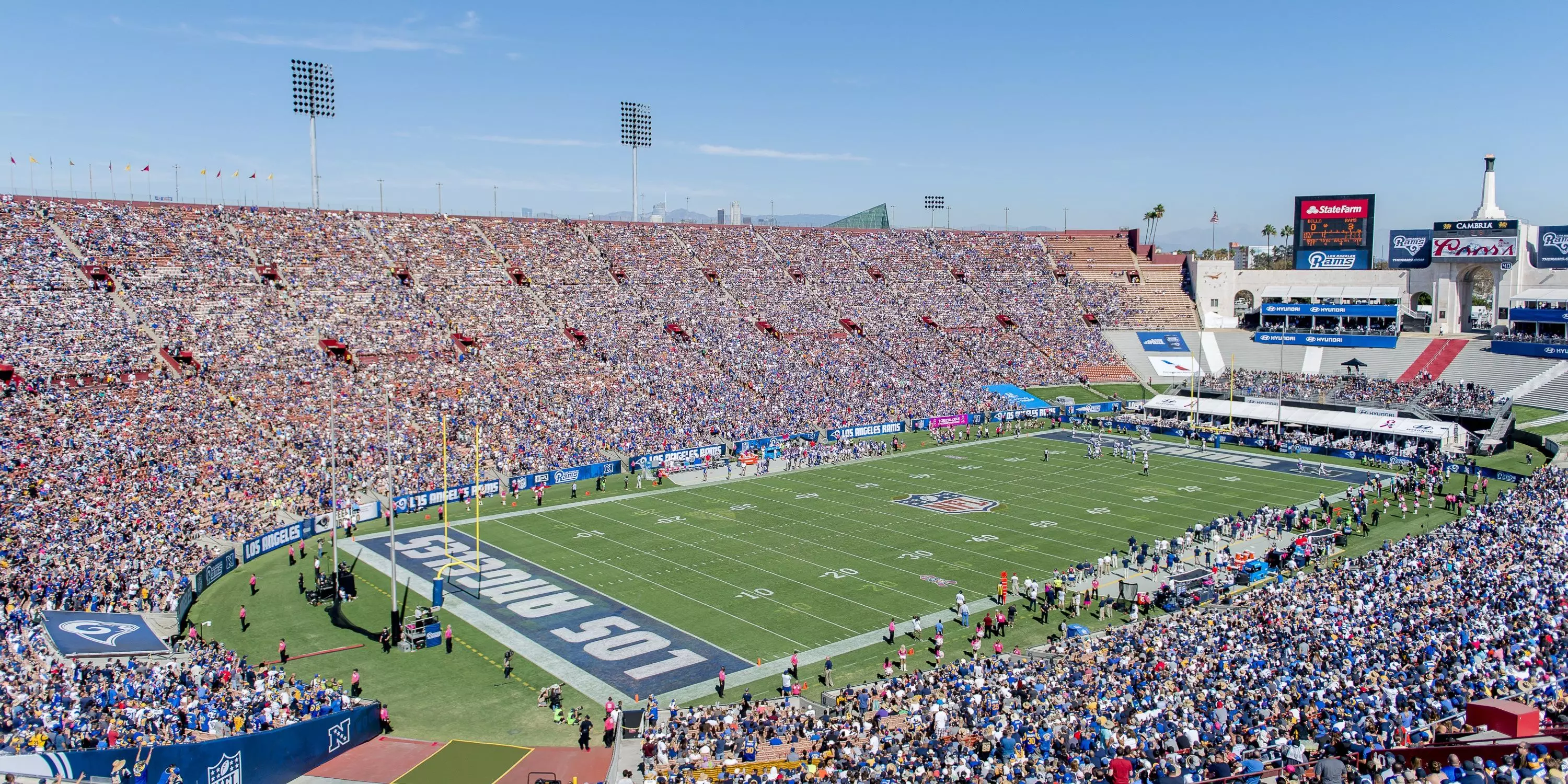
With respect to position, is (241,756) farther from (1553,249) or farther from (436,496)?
(1553,249)

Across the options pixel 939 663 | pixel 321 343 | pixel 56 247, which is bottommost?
pixel 939 663

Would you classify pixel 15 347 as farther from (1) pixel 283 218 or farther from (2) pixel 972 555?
(2) pixel 972 555

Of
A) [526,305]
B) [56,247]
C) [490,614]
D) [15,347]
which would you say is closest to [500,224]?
[526,305]

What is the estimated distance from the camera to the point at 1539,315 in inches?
2489

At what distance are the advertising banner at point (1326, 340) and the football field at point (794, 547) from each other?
86.0ft

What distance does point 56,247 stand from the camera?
49.5 meters

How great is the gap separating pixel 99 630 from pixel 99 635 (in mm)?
348

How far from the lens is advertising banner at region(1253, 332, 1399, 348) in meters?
69.1

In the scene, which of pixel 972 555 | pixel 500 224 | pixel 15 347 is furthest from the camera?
pixel 500 224

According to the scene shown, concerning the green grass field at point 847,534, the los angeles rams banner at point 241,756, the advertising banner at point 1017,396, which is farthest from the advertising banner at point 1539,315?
the los angeles rams banner at point 241,756

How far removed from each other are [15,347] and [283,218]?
20642 mm

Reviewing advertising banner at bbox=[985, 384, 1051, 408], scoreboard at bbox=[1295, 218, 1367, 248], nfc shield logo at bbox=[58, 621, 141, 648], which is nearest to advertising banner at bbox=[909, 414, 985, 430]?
advertising banner at bbox=[985, 384, 1051, 408]

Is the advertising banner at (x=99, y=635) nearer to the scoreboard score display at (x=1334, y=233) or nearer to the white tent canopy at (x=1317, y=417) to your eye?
the white tent canopy at (x=1317, y=417)

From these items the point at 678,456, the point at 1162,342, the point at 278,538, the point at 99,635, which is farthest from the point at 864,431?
the point at 99,635
